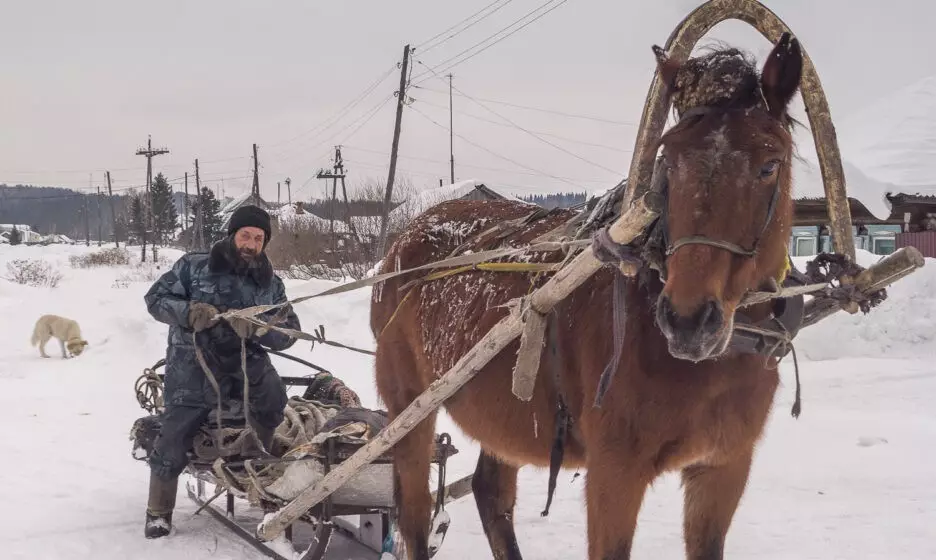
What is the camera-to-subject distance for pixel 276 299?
540 cm

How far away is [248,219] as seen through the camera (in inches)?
198

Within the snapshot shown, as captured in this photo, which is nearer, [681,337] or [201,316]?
[681,337]

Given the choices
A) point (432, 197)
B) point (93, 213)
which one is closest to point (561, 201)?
point (432, 197)

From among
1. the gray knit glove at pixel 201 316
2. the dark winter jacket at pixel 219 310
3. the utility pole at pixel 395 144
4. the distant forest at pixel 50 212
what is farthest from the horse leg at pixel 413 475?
the distant forest at pixel 50 212

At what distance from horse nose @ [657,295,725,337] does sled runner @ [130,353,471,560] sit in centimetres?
257

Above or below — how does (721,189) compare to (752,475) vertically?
above

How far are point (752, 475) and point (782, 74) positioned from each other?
4337mm

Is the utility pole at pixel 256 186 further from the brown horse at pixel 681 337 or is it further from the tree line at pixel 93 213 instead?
the brown horse at pixel 681 337

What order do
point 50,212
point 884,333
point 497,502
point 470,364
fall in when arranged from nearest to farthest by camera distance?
point 470,364 < point 497,502 < point 884,333 < point 50,212

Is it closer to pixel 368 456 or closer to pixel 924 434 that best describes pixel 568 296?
pixel 368 456

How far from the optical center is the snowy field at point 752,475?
469 centimetres

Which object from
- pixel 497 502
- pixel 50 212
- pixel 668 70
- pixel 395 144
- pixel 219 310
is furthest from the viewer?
pixel 50 212

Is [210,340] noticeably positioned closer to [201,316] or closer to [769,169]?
[201,316]

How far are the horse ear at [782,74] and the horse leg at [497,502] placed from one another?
8.81 ft
